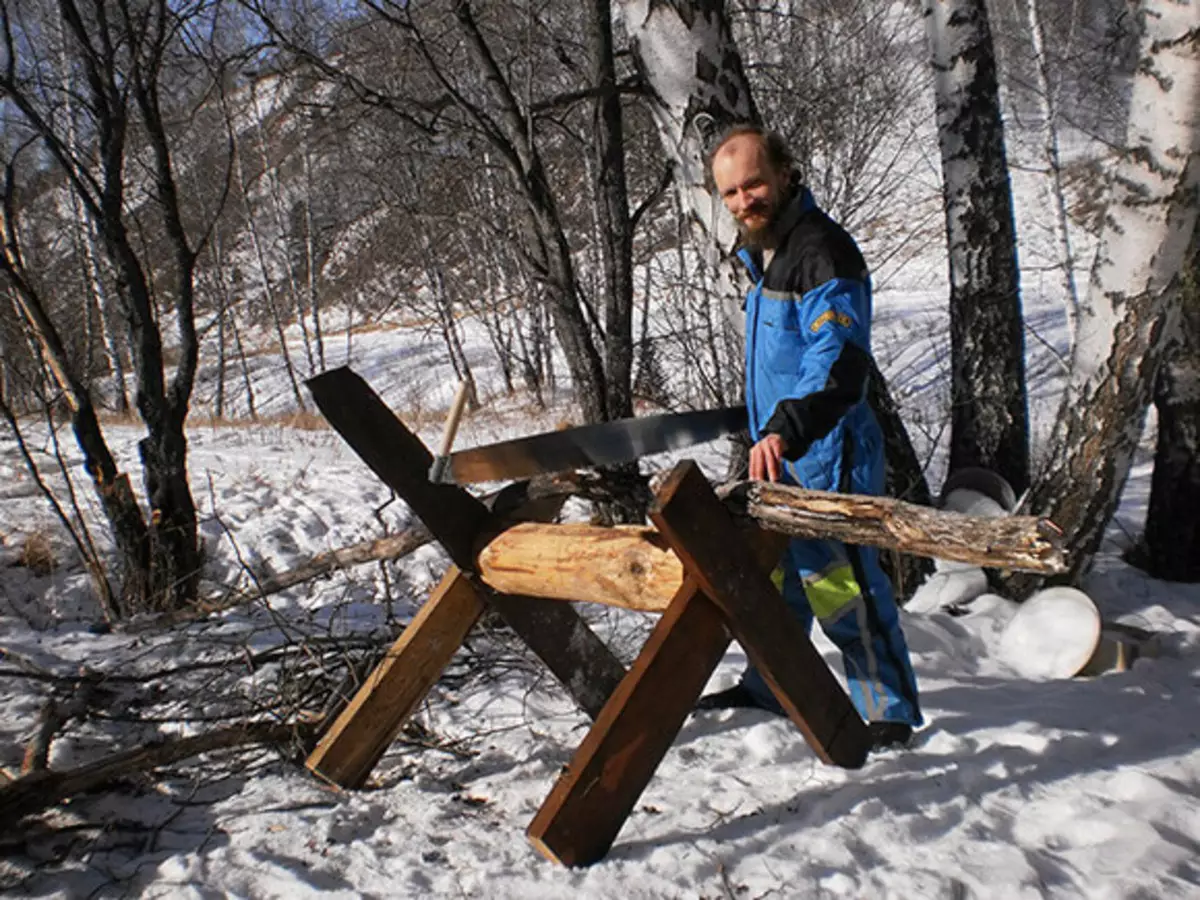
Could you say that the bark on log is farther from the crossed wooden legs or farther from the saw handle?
the saw handle

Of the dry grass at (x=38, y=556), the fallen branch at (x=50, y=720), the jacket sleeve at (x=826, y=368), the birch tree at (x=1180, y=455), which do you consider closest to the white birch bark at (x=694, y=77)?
the jacket sleeve at (x=826, y=368)

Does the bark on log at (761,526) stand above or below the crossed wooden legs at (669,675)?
above

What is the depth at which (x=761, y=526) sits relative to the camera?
162 centimetres

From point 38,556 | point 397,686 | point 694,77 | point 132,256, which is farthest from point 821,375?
point 38,556

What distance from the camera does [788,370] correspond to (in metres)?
2.08

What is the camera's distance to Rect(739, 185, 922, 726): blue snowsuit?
1883 millimetres

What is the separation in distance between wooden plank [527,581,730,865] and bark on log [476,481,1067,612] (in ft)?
0.34

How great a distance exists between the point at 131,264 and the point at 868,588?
396 cm

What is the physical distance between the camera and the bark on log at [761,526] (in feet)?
4.31

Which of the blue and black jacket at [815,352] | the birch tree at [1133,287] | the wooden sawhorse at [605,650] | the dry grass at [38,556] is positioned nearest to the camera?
the wooden sawhorse at [605,650]

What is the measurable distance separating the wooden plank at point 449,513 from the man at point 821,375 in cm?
63

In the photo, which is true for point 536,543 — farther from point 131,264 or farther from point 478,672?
point 131,264

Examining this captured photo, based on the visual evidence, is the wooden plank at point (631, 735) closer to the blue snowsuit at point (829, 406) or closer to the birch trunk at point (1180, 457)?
the blue snowsuit at point (829, 406)

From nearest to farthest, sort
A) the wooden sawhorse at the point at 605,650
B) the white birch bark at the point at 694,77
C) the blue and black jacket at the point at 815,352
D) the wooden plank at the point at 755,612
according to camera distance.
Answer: the wooden plank at the point at 755,612
the wooden sawhorse at the point at 605,650
the blue and black jacket at the point at 815,352
the white birch bark at the point at 694,77
